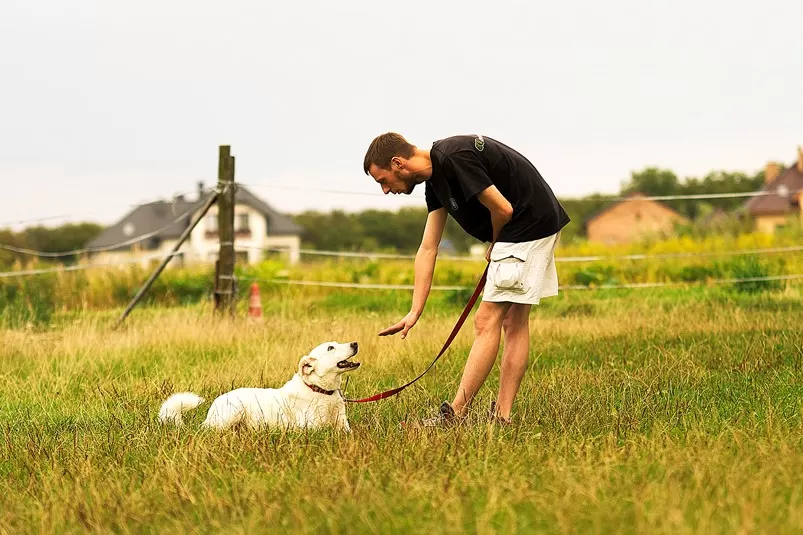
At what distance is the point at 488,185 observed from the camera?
489 centimetres

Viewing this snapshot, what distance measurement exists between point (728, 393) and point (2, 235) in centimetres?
4388

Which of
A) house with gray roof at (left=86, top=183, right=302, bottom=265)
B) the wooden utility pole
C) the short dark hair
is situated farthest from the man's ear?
house with gray roof at (left=86, top=183, right=302, bottom=265)

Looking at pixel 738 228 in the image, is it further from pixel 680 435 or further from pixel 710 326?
pixel 680 435

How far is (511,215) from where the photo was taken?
5.04 m

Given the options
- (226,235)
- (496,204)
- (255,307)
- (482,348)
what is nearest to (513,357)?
(482,348)

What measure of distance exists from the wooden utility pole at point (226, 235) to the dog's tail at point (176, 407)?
5166 mm

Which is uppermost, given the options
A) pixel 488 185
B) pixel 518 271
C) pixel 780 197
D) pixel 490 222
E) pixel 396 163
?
pixel 780 197

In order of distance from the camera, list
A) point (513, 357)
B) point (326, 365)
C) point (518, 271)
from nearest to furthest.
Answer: point (518, 271), point (326, 365), point (513, 357)

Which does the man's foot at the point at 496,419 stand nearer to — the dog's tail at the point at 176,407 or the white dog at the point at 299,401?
the white dog at the point at 299,401

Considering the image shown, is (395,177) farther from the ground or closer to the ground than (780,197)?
closer to the ground

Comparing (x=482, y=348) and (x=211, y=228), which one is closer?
(x=482, y=348)

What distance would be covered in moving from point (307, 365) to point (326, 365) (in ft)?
0.33

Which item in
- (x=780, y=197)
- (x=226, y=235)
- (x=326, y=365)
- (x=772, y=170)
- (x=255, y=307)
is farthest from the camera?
(x=772, y=170)

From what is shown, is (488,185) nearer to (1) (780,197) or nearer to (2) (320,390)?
(2) (320,390)
